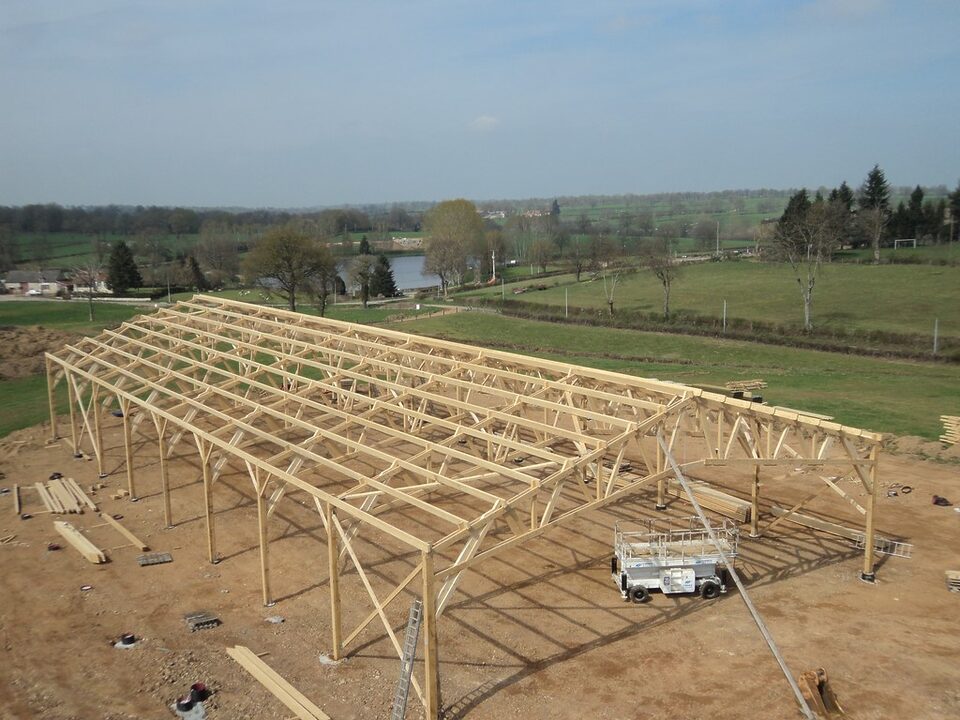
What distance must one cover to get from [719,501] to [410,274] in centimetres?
10961

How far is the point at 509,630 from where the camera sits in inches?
520

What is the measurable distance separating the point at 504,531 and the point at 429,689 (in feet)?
24.3

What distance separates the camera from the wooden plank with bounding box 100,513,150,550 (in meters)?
17.2

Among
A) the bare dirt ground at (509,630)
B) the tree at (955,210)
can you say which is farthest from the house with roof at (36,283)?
the tree at (955,210)

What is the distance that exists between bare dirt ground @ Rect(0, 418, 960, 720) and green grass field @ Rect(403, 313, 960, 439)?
8796mm

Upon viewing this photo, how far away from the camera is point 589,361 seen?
38.2 meters

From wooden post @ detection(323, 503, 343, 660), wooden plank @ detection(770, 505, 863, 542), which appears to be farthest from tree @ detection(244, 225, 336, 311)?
wooden post @ detection(323, 503, 343, 660)

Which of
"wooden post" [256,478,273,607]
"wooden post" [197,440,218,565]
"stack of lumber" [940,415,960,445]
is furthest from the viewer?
"stack of lumber" [940,415,960,445]

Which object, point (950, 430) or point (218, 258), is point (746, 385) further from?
point (218, 258)

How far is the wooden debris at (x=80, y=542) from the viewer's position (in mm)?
16553

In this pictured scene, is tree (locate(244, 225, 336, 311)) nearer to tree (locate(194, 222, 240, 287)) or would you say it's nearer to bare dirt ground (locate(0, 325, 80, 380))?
bare dirt ground (locate(0, 325, 80, 380))

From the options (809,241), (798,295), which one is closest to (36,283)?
(798,295)

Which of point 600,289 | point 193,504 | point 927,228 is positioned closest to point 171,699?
point 193,504

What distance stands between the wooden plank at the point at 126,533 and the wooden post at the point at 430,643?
9564mm
